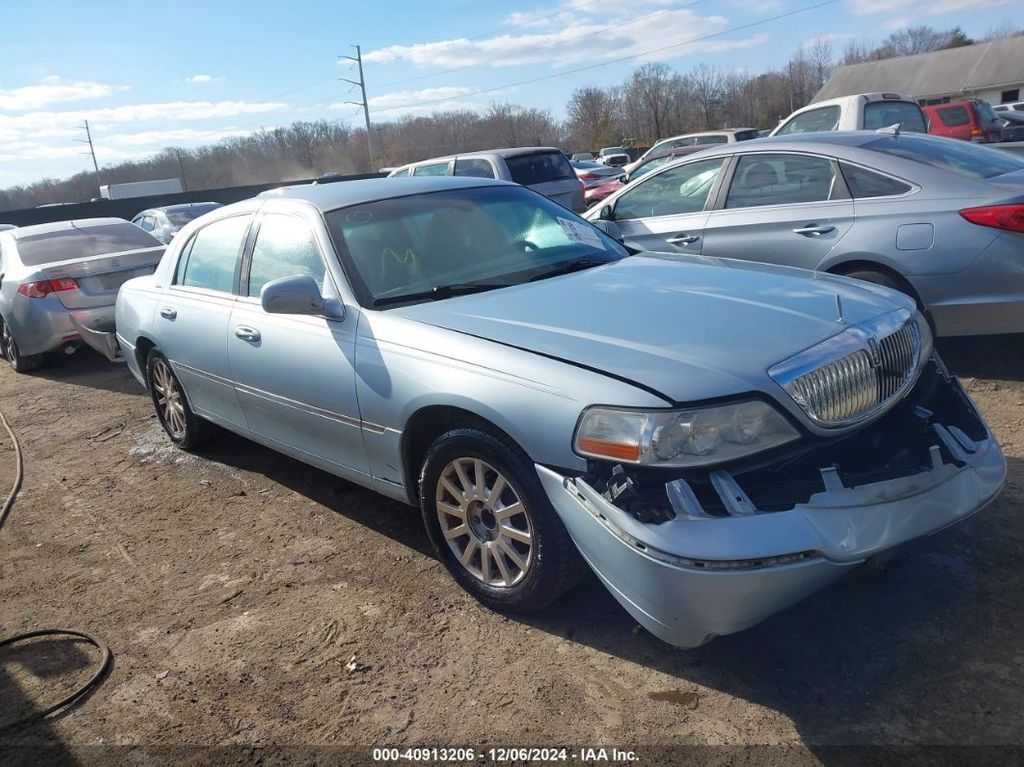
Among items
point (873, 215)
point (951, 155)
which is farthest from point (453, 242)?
point (951, 155)

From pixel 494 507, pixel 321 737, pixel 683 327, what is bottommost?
pixel 321 737

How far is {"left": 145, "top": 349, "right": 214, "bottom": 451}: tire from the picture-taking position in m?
5.29

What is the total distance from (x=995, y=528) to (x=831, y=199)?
274 centimetres

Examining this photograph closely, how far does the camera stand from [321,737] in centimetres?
266

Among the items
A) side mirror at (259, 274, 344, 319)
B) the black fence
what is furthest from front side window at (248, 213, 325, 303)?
the black fence

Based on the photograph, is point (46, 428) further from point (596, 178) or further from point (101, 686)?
point (596, 178)

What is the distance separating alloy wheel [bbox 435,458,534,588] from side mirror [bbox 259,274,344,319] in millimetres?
944

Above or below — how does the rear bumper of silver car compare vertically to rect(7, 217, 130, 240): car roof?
below

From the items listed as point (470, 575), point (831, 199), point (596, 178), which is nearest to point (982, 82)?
point (596, 178)

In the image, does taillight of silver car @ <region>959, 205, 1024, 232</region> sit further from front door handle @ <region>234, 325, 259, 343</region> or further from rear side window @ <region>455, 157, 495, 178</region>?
rear side window @ <region>455, 157, 495, 178</region>

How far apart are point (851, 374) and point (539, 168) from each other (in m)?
10.2

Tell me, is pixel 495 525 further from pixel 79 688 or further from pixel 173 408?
pixel 173 408

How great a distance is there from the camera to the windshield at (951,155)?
5203 mm

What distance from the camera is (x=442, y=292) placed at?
3.63 m
